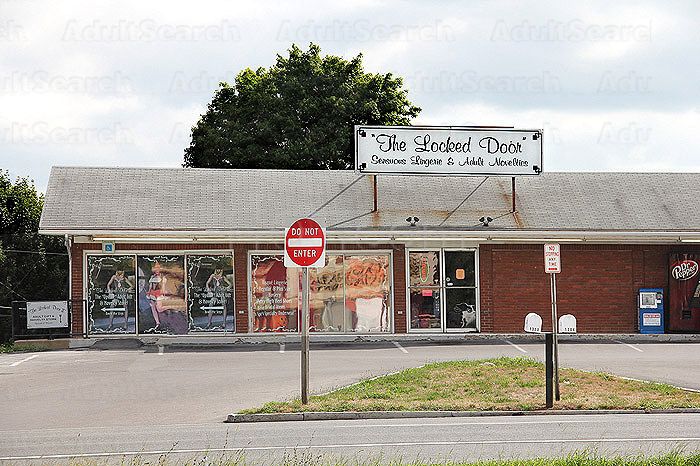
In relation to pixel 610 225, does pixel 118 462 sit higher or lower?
lower

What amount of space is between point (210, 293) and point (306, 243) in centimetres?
1157

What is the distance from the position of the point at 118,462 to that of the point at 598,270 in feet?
63.9

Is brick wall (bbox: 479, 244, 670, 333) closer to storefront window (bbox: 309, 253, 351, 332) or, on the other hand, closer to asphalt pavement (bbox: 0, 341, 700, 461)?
asphalt pavement (bbox: 0, 341, 700, 461)

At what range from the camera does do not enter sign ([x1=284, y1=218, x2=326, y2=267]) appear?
15805 millimetres

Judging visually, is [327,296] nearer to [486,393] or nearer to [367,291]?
[367,291]

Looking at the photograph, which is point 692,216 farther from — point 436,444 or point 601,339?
point 436,444

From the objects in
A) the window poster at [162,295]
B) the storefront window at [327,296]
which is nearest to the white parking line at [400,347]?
the storefront window at [327,296]

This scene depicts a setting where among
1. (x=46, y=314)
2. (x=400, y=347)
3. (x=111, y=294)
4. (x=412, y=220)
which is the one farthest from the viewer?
(x=412, y=220)

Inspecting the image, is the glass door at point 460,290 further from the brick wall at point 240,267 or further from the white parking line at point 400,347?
the white parking line at point 400,347

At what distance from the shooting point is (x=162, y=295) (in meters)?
26.8

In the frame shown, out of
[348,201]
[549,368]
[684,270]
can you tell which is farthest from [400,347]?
[549,368]

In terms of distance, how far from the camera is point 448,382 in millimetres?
17891

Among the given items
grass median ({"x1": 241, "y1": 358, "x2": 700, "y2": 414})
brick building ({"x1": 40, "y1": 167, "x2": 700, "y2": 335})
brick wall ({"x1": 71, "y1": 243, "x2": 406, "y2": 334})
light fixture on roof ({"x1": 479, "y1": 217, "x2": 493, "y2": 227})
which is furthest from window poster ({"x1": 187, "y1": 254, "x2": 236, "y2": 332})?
grass median ({"x1": 241, "y1": 358, "x2": 700, "y2": 414})

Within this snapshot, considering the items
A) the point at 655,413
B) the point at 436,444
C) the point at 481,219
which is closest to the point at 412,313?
the point at 481,219
